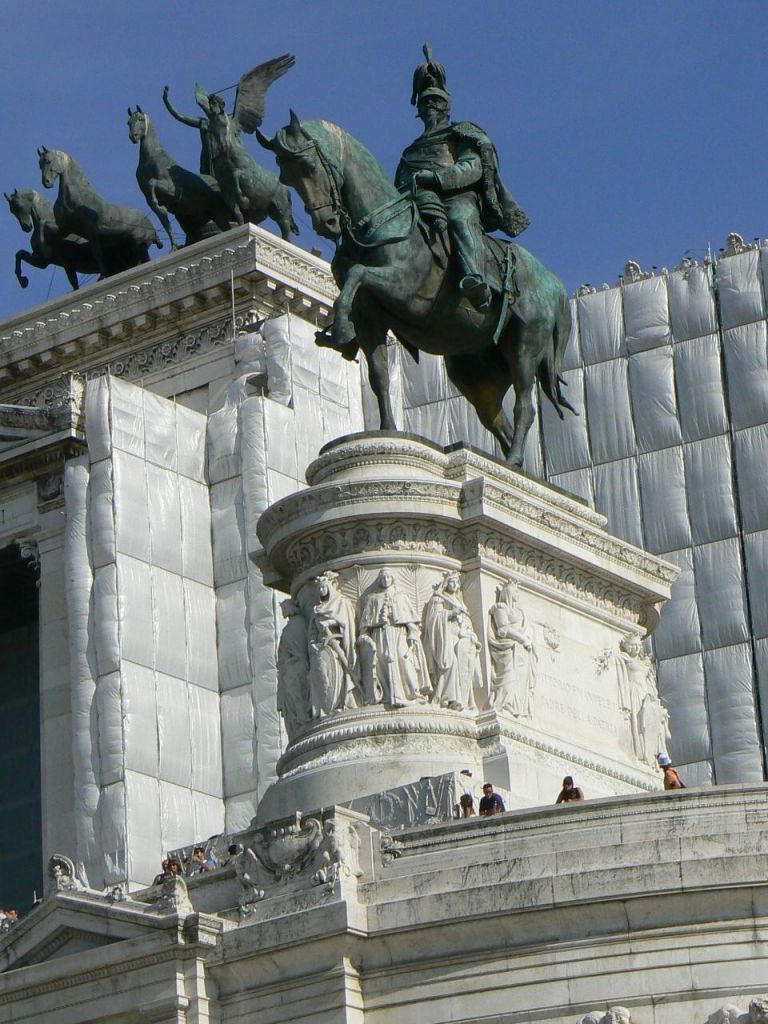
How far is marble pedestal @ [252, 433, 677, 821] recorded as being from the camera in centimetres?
3728

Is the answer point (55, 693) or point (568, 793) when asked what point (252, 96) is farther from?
point (568, 793)

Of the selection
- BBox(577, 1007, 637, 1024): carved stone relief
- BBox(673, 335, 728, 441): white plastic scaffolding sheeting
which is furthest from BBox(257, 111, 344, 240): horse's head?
BBox(673, 335, 728, 441): white plastic scaffolding sheeting

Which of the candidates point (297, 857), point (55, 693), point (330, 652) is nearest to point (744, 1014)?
point (297, 857)

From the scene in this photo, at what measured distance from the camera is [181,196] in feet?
222

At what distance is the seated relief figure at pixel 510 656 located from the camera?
125 feet

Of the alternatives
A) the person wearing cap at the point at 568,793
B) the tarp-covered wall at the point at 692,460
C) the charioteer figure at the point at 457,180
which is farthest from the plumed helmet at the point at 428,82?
the tarp-covered wall at the point at 692,460

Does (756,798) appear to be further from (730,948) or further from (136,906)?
(136,906)

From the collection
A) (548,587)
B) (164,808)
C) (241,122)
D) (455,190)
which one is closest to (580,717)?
(548,587)

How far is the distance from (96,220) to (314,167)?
2794 centimetres

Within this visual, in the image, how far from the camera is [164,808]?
60312 mm

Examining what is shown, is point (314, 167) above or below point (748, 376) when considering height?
below

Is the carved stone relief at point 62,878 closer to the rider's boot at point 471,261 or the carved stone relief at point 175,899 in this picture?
the carved stone relief at point 175,899

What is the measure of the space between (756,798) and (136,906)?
6857 millimetres

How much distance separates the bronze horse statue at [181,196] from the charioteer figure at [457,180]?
978 inches
